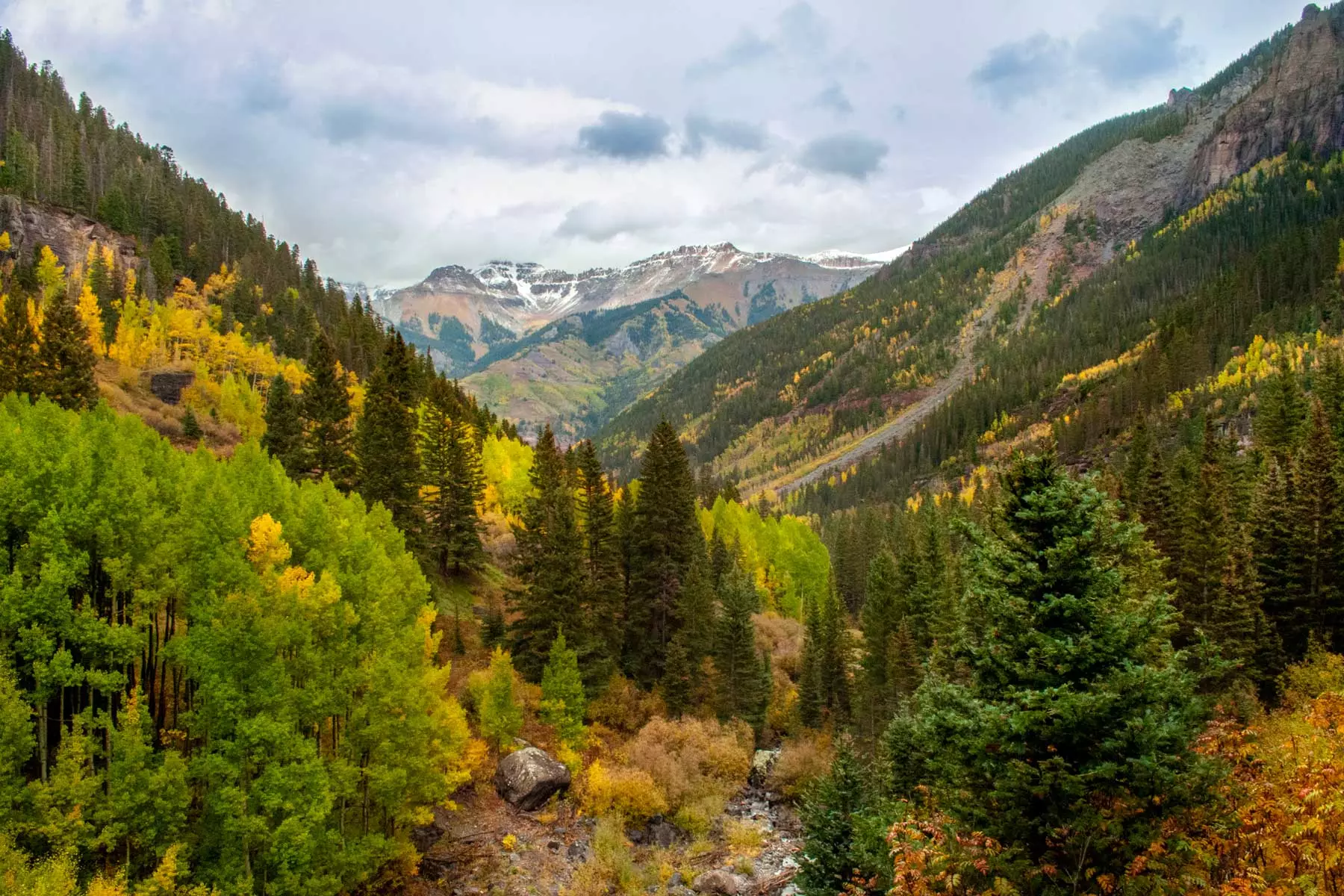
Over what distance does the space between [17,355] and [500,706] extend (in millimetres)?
44943

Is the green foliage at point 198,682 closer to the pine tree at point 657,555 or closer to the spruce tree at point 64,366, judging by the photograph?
the pine tree at point 657,555

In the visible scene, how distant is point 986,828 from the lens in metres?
13.6

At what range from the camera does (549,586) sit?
43281 millimetres

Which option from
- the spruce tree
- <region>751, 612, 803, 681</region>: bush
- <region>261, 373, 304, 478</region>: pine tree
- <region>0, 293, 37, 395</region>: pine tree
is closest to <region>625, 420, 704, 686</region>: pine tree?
<region>751, 612, 803, 681</region>: bush

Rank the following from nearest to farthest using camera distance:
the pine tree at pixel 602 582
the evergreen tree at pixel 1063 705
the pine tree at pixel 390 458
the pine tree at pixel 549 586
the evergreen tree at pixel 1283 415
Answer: the evergreen tree at pixel 1063 705 < the pine tree at pixel 549 586 < the pine tree at pixel 602 582 < the pine tree at pixel 390 458 < the evergreen tree at pixel 1283 415

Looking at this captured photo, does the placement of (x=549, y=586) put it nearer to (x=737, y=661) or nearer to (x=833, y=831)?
(x=737, y=661)

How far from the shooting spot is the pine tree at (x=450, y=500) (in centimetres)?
5094

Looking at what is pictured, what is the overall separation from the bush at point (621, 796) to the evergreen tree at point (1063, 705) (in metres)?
25.7

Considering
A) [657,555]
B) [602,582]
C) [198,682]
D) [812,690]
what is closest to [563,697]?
[602,582]

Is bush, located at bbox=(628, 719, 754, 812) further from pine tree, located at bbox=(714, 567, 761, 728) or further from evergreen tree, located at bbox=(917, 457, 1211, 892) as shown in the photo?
evergreen tree, located at bbox=(917, 457, 1211, 892)

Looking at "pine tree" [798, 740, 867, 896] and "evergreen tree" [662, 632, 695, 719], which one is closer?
"pine tree" [798, 740, 867, 896]

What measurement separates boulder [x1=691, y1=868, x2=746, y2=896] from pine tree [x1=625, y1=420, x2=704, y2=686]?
663 inches

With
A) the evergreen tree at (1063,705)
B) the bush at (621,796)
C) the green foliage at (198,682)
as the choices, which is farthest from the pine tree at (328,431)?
the evergreen tree at (1063,705)

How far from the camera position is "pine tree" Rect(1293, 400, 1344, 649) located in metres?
35.1
